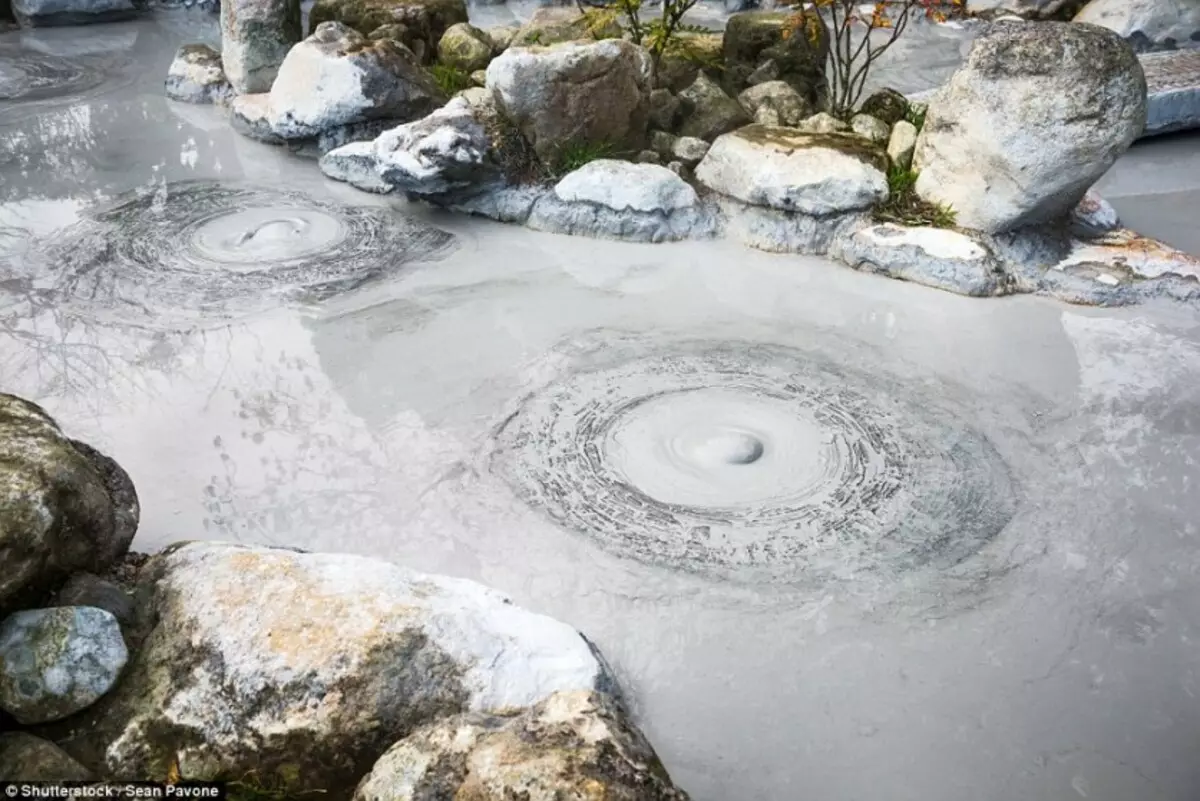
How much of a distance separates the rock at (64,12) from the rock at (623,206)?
329 inches

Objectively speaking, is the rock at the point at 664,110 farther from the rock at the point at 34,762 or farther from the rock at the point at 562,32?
the rock at the point at 34,762

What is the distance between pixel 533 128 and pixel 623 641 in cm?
417

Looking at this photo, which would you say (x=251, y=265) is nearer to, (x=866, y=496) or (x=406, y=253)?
(x=406, y=253)

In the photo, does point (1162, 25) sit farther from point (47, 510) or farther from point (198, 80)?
A: point (47, 510)

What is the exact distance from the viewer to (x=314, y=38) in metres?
7.38

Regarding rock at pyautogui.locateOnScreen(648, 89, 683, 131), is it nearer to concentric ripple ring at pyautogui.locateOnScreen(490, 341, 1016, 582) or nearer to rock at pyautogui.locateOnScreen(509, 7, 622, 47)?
rock at pyautogui.locateOnScreen(509, 7, 622, 47)

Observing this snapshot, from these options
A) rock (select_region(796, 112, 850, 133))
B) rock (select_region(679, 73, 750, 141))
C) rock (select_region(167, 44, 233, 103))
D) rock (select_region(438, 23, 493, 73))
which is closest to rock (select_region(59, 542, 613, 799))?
rock (select_region(796, 112, 850, 133))

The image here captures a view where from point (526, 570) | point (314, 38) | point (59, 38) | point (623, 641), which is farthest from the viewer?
point (59, 38)

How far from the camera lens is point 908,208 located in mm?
6043

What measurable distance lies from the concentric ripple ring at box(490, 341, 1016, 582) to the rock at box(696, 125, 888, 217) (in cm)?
152

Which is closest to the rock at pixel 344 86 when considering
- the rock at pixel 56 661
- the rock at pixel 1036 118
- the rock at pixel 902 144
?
the rock at pixel 902 144

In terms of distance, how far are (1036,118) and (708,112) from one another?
241 centimetres

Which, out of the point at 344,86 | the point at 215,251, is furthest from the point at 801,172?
the point at 215,251

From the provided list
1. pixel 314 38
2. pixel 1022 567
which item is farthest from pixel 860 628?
pixel 314 38
